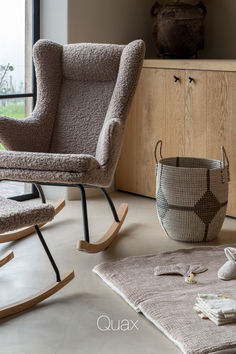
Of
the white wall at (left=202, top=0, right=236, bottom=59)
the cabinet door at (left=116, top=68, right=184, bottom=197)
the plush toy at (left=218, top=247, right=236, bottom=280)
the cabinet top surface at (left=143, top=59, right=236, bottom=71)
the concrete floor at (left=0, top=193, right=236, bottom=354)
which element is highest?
the white wall at (left=202, top=0, right=236, bottom=59)

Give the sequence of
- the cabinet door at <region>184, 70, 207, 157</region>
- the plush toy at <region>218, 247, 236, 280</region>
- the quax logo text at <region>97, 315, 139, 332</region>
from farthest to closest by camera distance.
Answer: the cabinet door at <region>184, 70, 207, 157</region>
the plush toy at <region>218, 247, 236, 280</region>
the quax logo text at <region>97, 315, 139, 332</region>

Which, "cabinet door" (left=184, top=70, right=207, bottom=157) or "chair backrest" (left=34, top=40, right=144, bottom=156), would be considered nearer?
"chair backrest" (left=34, top=40, right=144, bottom=156)

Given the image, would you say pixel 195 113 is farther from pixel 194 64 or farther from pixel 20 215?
pixel 20 215

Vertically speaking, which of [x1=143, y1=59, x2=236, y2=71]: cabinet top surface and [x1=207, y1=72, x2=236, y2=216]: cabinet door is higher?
[x1=143, y1=59, x2=236, y2=71]: cabinet top surface

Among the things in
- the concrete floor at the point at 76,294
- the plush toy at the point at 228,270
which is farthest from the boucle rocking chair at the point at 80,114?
the plush toy at the point at 228,270

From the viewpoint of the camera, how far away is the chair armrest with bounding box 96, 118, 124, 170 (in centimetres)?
288

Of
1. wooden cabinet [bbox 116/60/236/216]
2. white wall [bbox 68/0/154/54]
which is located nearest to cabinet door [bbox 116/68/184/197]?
wooden cabinet [bbox 116/60/236/216]

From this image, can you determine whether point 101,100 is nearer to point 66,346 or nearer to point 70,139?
point 70,139

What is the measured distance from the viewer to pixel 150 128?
382 cm

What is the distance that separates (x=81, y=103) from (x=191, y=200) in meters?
0.79

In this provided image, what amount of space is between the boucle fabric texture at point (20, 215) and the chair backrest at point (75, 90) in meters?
0.95

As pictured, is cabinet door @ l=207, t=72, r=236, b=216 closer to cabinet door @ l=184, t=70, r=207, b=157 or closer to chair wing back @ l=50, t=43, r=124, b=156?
cabinet door @ l=184, t=70, r=207, b=157

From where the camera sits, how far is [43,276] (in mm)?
2594

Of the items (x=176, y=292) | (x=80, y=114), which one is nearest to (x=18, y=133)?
(x=80, y=114)
